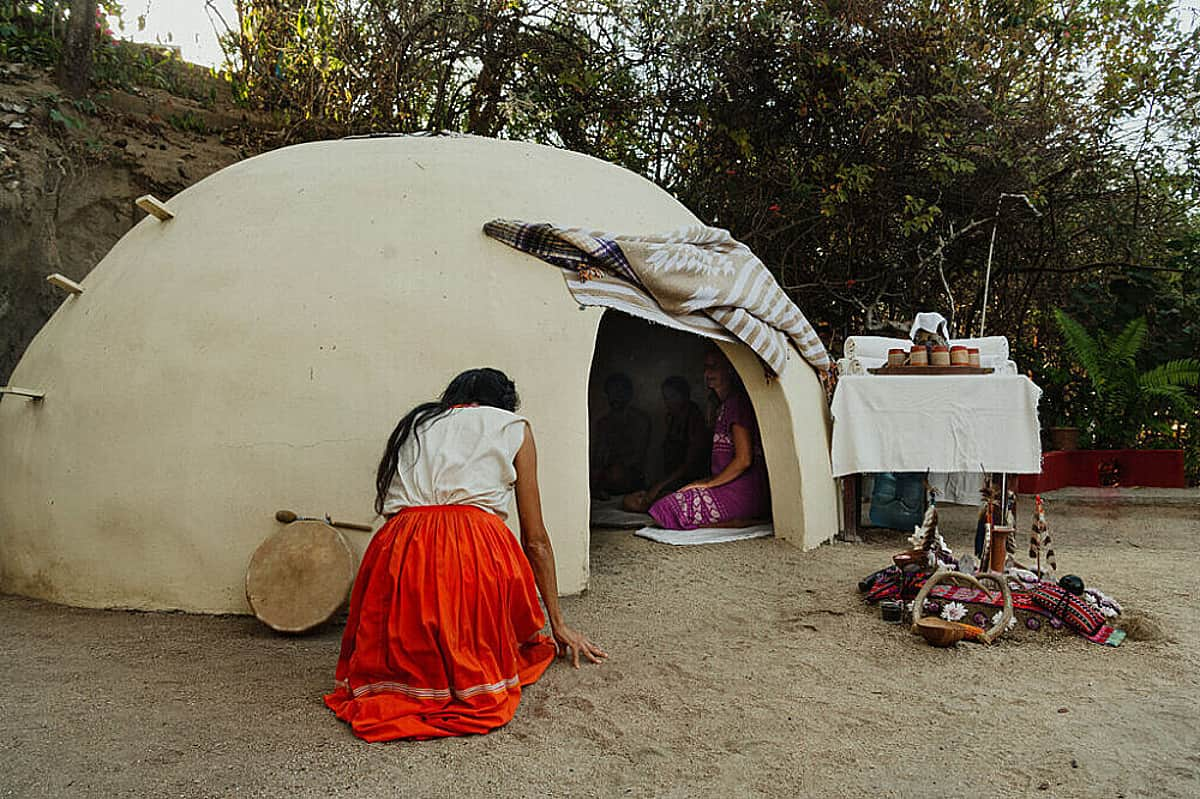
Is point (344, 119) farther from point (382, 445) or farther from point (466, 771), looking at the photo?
point (466, 771)

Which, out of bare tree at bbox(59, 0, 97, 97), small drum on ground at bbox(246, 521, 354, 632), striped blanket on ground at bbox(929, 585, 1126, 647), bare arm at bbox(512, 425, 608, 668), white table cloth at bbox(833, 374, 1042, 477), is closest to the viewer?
bare arm at bbox(512, 425, 608, 668)

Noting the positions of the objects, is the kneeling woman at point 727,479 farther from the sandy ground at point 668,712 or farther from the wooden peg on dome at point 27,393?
the wooden peg on dome at point 27,393

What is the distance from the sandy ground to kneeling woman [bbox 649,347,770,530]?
1.31 m

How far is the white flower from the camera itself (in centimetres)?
397

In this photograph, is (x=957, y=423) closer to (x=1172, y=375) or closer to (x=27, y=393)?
(x=1172, y=375)

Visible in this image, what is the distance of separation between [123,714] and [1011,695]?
3112mm

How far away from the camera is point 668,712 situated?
10.4ft

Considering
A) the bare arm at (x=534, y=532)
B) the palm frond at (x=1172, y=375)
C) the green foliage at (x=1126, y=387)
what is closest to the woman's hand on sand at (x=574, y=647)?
the bare arm at (x=534, y=532)

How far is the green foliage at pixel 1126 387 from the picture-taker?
8438 mm

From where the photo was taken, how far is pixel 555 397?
173 inches

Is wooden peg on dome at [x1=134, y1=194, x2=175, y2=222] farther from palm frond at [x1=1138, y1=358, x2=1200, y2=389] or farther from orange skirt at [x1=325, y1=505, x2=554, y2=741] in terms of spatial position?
palm frond at [x1=1138, y1=358, x2=1200, y2=389]

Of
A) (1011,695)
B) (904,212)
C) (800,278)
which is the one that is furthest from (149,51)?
(1011,695)

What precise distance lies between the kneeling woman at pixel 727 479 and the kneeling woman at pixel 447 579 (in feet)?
9.03

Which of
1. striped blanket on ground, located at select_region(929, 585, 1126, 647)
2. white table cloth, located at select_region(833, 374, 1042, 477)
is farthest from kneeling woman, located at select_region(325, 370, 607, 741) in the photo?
white table cloth, located at select_region(833, 374, 1042, 477)
